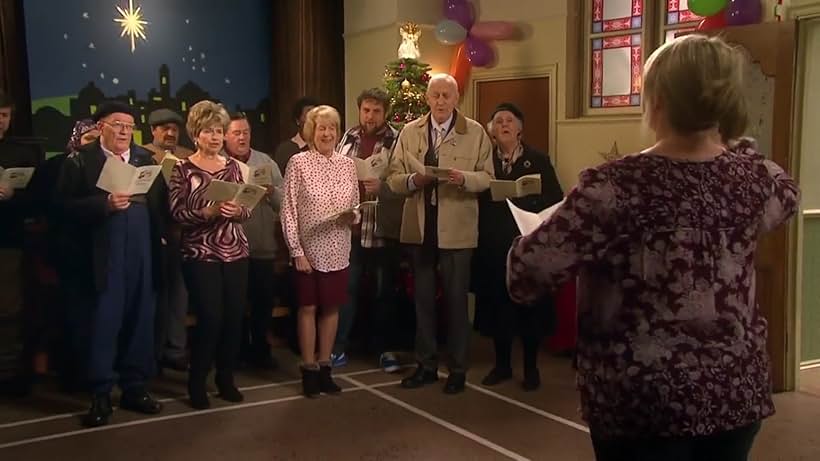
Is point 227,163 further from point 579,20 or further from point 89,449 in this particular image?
point 579,20

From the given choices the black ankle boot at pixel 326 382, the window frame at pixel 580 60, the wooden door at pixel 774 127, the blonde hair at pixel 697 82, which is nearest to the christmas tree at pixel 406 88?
the window frame at pixel 580 60

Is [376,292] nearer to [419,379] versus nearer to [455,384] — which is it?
[419,379]

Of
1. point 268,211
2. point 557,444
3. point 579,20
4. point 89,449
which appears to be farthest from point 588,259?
point 579,20

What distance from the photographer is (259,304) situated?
4629mm

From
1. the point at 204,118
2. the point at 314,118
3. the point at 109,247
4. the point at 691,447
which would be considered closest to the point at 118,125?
the point at 204,118

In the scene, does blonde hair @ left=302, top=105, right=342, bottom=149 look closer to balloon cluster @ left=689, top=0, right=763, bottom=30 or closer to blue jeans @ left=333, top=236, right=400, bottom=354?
blue jeans @ left=333, top=236, right=400, bottom=354

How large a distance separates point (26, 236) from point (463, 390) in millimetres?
2330

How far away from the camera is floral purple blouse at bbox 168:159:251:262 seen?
3670 millimetres

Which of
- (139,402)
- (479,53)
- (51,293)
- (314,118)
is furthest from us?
(479,53)

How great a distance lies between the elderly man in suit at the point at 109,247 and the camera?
11.9ft

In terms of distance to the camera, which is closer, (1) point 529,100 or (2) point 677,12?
(2) point 677,12

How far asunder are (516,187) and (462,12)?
8.40 feet

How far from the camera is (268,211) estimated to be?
4.50 metres

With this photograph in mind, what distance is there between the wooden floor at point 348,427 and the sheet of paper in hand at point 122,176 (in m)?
1.06
